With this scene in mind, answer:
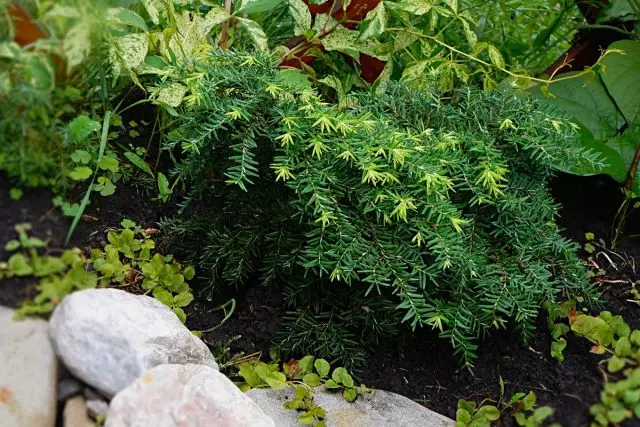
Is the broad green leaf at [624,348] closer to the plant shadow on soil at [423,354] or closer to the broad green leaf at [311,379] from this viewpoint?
the plant shadow on soil at [423,354]

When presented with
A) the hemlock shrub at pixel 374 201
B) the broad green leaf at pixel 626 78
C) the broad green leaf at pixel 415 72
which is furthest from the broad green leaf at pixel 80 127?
the broad green leaf at pixel 626 78

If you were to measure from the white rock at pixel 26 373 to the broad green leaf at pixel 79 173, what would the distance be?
0.19m

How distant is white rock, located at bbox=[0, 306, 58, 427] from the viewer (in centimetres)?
81

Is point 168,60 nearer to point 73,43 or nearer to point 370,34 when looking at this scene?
point 370,34

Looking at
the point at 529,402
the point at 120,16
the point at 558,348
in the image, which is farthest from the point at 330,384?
the point at 120,16

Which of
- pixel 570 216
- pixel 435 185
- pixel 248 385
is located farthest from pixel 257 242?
pixel 570 216

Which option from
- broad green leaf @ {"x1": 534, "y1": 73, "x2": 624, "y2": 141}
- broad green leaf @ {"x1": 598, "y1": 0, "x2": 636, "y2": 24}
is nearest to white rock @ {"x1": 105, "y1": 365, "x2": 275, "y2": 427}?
broad green leaf @ {"x1": 534, "y1": 73, "x2": 624, "y2": 141}

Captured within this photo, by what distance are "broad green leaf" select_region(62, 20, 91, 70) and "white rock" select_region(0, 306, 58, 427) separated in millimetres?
297

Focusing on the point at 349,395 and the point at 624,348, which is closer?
the point at 624,348

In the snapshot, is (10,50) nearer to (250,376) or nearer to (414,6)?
(250,376)

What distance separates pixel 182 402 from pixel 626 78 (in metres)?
1.80

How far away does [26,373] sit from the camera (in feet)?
2.70

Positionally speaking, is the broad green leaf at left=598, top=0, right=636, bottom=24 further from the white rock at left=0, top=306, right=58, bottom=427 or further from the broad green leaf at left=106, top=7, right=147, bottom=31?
the white rock at left=0, top=306, right=58, bottom=427

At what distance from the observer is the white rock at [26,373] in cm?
81
